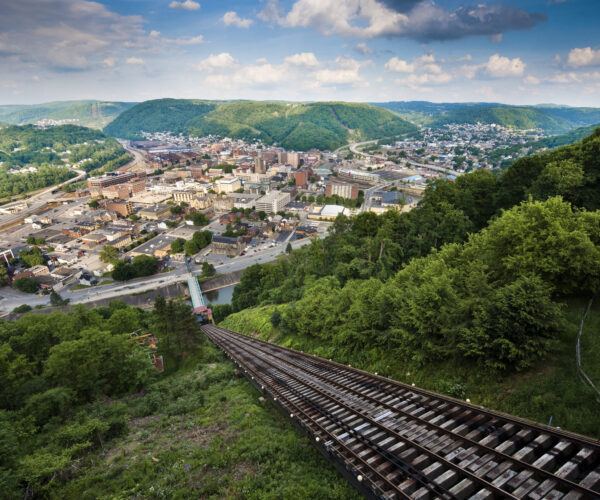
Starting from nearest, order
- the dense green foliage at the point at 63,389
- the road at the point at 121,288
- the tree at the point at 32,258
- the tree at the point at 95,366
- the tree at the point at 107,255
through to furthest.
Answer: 1. the dense green foliage at the point at 63,389
2. the tree at the point at 95,366
3. the road at the point at 121,288
4. the tree at the point at 107,255
5. the tree at the point at 32,258

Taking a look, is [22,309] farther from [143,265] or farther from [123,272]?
[143,265]

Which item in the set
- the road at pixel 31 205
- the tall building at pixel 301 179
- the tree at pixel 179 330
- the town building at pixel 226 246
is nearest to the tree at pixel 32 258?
the town building at pixel 226 246

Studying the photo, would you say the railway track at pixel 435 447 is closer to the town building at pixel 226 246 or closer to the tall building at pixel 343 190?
the town building at pixel 226 246

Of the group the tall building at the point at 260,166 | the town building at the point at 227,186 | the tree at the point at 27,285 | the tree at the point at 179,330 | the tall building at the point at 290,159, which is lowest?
the tree at the point at 27,285

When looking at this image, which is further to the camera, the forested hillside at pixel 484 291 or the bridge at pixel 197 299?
the bridge at pixel 197 299

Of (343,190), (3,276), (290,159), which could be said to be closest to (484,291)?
(3,276)

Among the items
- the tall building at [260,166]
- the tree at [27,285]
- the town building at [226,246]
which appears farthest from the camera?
the tall building at [260,166]
